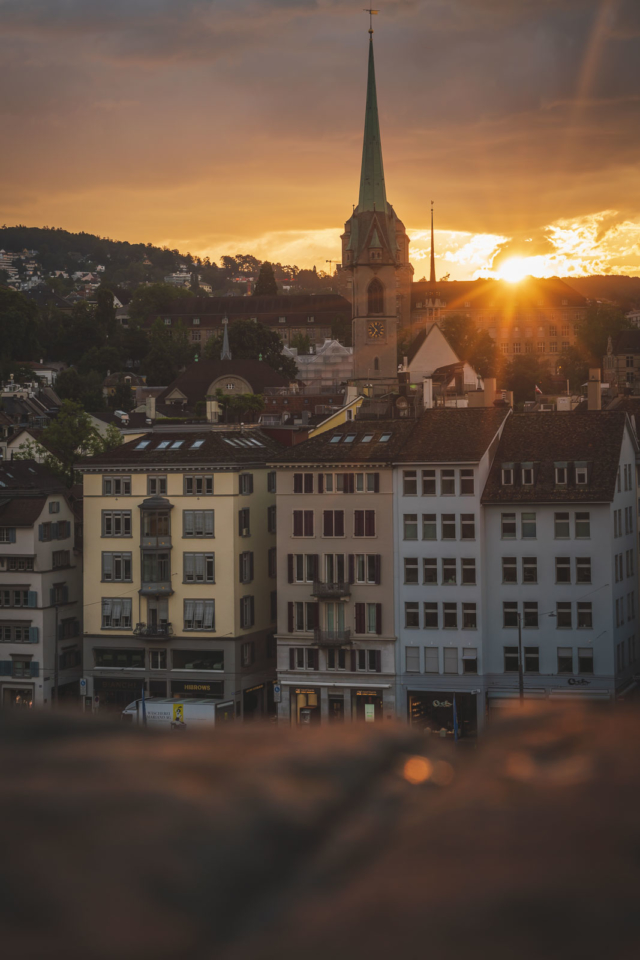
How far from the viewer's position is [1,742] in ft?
8.81

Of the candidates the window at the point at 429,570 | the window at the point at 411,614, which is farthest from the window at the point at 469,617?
the window at the point at 411,614

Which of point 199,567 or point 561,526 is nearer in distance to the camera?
point 561,526

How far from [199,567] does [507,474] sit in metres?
16.5

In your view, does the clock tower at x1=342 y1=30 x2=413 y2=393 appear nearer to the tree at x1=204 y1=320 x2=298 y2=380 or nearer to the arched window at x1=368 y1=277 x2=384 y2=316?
the arched window at x1=368 y1=277 x2=384 y2=316

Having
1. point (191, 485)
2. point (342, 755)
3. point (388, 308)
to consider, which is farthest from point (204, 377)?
point (342, 755)

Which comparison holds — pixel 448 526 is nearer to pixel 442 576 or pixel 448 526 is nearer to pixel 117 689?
pixel 442 576

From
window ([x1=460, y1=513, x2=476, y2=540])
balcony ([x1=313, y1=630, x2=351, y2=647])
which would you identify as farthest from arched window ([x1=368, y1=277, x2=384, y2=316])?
window ([x1=460, y1=513, x2=476, y2=540])

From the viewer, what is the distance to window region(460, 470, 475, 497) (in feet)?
193

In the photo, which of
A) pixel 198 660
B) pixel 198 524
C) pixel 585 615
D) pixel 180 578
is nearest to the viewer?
pixel 585 615

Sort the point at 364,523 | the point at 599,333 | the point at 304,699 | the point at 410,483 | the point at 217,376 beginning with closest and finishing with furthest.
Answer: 1. the point at 410,483
2. the point at 304,699
3. the point at 364,523
4. the point at 217,376
5. the point at 599,333

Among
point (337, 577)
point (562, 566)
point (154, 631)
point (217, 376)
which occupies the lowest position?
point (154, 631)

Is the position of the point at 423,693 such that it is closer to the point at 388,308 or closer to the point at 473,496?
the point at 473,496

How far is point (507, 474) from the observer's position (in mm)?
59688

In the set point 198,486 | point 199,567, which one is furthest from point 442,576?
point 198,486
